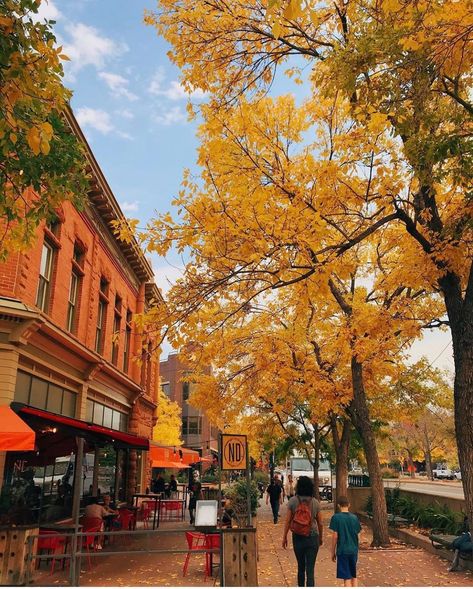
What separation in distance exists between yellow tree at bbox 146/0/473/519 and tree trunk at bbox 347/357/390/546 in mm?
4746

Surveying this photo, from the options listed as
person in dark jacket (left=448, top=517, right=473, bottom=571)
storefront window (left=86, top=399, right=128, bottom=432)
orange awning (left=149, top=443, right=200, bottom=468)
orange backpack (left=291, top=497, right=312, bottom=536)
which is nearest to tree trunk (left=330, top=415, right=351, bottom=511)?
orange awning (left=149, top=443, right=200, bottom=468)

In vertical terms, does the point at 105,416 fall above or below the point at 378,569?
above

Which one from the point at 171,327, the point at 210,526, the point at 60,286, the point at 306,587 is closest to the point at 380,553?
the point at 210,526

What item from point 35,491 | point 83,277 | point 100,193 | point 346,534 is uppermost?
point 100,193

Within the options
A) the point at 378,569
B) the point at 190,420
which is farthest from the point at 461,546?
the point at 190,420

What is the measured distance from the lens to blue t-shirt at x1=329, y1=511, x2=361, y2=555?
760 centimetres

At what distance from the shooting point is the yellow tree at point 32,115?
5.77m

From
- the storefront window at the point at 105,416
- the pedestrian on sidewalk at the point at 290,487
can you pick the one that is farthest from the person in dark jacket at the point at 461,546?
the pedestrian on sidewalk at the point at 290,487

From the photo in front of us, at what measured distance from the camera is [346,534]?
763 cm

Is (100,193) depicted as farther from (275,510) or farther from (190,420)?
(190,420)

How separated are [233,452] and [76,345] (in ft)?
24.2

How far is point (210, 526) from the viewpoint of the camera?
33.5 feet

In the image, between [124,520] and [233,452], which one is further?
[124,520]

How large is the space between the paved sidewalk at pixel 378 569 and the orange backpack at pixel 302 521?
247 cm
